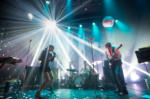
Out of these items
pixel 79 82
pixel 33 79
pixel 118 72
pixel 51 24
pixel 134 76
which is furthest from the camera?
pixel 51 24

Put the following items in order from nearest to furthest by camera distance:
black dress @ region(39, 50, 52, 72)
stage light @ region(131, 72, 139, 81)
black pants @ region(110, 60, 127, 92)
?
black dress @ region(39, 50, 52, 72) < black pants @ region(110, 60, 127, 92) < stage light @ region(131, 72, 139, 81)

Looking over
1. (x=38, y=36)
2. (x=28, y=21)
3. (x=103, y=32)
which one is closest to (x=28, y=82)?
(x=38, y=36)

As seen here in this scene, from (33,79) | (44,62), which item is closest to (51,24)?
(33,79)

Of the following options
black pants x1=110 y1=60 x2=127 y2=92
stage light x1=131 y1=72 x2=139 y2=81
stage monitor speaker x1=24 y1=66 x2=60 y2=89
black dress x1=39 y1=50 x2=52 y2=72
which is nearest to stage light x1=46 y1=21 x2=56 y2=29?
stage monitor speaker x1=24 y1=66 x2=60 y2=89

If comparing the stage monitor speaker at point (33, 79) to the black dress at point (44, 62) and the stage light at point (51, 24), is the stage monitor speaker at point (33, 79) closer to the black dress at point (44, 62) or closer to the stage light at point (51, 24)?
the black dress at point (44, 62)

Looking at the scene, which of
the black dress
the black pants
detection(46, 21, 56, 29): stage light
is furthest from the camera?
detection(46, 21, 56, 29): stage light

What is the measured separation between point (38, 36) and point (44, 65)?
7.89 metres

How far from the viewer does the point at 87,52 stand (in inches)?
390

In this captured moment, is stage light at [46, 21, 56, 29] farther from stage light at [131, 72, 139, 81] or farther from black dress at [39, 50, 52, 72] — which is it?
stage light at [131, 72, 139, 81]

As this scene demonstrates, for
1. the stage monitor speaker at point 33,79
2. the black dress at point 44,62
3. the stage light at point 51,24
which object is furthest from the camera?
the stage light at point 51,24

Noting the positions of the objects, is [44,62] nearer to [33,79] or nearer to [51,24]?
[33,79]

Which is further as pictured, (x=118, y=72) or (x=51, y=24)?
(x=51, y=24)

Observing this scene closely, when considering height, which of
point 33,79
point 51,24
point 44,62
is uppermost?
point 51,24

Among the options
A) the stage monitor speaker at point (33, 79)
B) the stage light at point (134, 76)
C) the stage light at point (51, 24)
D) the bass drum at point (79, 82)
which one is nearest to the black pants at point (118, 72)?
the bass drum at point (79, 82)
